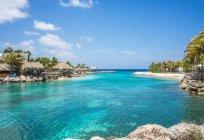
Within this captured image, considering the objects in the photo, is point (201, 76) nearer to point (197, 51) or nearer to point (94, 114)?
point (197, 51)

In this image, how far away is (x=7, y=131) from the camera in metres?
16.3

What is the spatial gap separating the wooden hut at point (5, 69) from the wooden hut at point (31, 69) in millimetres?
3456

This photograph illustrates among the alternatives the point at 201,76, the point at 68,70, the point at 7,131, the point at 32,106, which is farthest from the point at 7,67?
the point at 7,131

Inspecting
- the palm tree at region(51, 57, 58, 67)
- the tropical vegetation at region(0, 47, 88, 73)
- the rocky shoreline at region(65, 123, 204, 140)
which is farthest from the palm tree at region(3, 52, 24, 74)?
the rocky shoreline at region(65, 123, 204, 140)

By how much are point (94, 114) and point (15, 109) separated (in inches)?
308

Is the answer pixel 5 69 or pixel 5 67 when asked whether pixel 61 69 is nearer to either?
pixel 5 67

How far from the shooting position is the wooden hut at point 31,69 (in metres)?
66.4

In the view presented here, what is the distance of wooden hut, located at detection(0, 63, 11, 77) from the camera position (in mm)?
62688

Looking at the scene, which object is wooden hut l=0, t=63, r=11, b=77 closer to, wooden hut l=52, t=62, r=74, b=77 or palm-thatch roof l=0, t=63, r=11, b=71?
palm-thatch roof l=0, t=63, r=11, b=71

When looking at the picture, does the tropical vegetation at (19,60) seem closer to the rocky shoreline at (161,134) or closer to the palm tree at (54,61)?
the palm tree at (54,61)

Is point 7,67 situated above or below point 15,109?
above

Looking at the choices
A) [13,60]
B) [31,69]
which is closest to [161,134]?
[13,60]

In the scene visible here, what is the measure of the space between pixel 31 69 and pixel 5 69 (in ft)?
22.7

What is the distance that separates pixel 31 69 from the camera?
67875 millimetres
